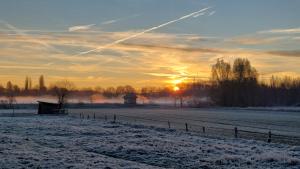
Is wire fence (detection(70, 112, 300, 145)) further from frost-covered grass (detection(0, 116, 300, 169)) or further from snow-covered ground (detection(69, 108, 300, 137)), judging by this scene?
frost-covered grass (detection(0, 116, 300, 169))

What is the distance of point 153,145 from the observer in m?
35.6

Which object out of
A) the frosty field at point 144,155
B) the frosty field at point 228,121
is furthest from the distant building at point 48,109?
the frosty field at point 144,155

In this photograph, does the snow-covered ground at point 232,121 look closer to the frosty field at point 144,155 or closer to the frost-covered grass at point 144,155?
the frosty field at point 144,155

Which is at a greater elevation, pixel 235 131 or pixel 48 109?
pixel 48 109

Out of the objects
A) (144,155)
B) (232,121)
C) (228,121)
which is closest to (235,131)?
(144,155)

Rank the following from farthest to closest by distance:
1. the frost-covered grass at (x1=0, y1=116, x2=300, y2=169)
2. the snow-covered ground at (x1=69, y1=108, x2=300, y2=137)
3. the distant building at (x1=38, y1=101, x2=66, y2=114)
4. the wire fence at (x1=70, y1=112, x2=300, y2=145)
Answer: the distant building at (x1=38, y1=101, x2=66, y2=114), the snow-covered ground at (x1=69, y1=108, x2=300, y2=137), the wire fence at (x1=70, y1=112, x2=300, y2=145), the frost-covered grass at (x1=0, y1=116, x2=300, y2=169)

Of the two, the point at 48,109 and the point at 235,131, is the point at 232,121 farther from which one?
the point at 48,109

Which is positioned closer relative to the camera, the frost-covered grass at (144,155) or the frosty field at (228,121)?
the frost-covered grass at (144,155)

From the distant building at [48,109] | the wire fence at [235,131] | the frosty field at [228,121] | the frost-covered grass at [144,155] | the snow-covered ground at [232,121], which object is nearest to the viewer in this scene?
the frost-covered grass at [144,155]

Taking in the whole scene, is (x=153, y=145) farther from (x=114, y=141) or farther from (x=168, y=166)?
(x=168, y=166)

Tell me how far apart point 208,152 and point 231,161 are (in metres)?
4.32

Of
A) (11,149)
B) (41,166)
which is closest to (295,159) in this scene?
(41,166)

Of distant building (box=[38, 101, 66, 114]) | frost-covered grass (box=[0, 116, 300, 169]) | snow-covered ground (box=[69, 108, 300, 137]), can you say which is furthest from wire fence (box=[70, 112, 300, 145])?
distant building (box=[38, 101, 66, 114])

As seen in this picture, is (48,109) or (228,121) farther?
(48,109)
